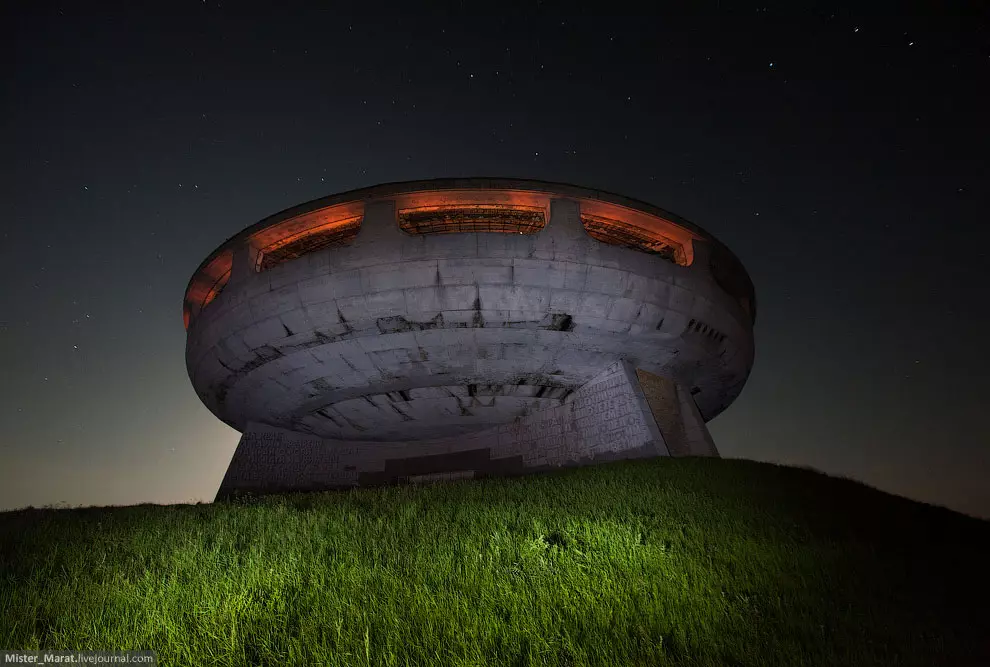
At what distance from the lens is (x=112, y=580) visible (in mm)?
5773

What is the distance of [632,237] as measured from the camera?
1759 cm

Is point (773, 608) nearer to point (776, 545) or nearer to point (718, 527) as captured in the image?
point (776, 545)

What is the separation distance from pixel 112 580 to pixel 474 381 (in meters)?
11.8

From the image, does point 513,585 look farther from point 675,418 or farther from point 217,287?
point 217,287

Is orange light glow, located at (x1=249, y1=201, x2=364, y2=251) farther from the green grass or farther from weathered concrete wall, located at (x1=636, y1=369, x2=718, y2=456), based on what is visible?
weathered concrete wall, located at (x1=636, y1=369, x2=718, y2=456)

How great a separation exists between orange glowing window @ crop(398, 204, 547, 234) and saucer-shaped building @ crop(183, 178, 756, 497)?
0.06 m

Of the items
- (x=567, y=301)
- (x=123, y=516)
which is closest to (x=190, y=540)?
(x=123, y=516)

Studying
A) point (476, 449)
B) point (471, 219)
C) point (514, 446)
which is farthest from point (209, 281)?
point (514, 446)

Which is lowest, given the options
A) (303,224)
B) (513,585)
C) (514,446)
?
(513,585)

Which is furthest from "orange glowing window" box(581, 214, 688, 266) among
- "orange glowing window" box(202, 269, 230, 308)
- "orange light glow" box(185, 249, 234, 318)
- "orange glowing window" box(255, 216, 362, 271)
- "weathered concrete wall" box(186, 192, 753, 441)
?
"orange glowing window" box(202, 269, 230, 308)

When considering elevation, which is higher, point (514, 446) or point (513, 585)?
point (514, 446)

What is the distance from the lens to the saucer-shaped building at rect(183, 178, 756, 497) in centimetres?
1471

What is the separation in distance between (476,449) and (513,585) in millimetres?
14472

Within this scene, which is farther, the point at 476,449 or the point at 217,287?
Answer: the point at 476,449
